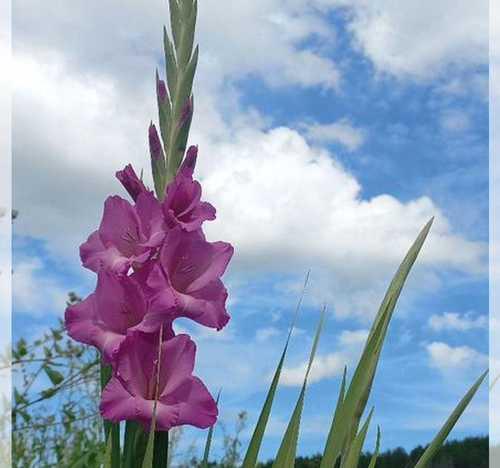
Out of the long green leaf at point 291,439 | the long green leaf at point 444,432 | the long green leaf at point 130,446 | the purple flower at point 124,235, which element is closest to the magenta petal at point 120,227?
the purple flower at point 124,235

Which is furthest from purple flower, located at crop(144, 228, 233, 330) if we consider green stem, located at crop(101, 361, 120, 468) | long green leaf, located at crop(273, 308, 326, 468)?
long green leaf, located at crop(273, 308, 326, 468)

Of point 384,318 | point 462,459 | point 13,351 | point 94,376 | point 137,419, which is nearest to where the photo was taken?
point 137,419

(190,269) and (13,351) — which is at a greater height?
(13,351)

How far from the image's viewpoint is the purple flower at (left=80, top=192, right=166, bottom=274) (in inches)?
45.0

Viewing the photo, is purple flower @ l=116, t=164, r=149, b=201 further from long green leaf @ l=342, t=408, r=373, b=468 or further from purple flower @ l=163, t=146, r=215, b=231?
long green leaf @ l=342, t=408, r=373, b=468

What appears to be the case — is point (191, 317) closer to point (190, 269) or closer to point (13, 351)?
point (190, 269)

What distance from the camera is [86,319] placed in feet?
3.79

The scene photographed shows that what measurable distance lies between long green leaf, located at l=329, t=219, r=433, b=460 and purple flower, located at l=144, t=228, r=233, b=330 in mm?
222

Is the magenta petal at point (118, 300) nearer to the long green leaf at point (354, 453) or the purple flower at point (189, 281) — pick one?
the purple flower at point (189, 281)

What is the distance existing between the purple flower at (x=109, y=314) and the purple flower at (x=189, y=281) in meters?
0.03

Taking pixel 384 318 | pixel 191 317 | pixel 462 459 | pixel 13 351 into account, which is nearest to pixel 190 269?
pixel 191 317

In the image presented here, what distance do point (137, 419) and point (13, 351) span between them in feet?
5.15

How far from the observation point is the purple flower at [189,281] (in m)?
1.12

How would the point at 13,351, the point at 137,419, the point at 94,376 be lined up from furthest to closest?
the point at 94,376 → the point at 13,351 → the point at 137,419
